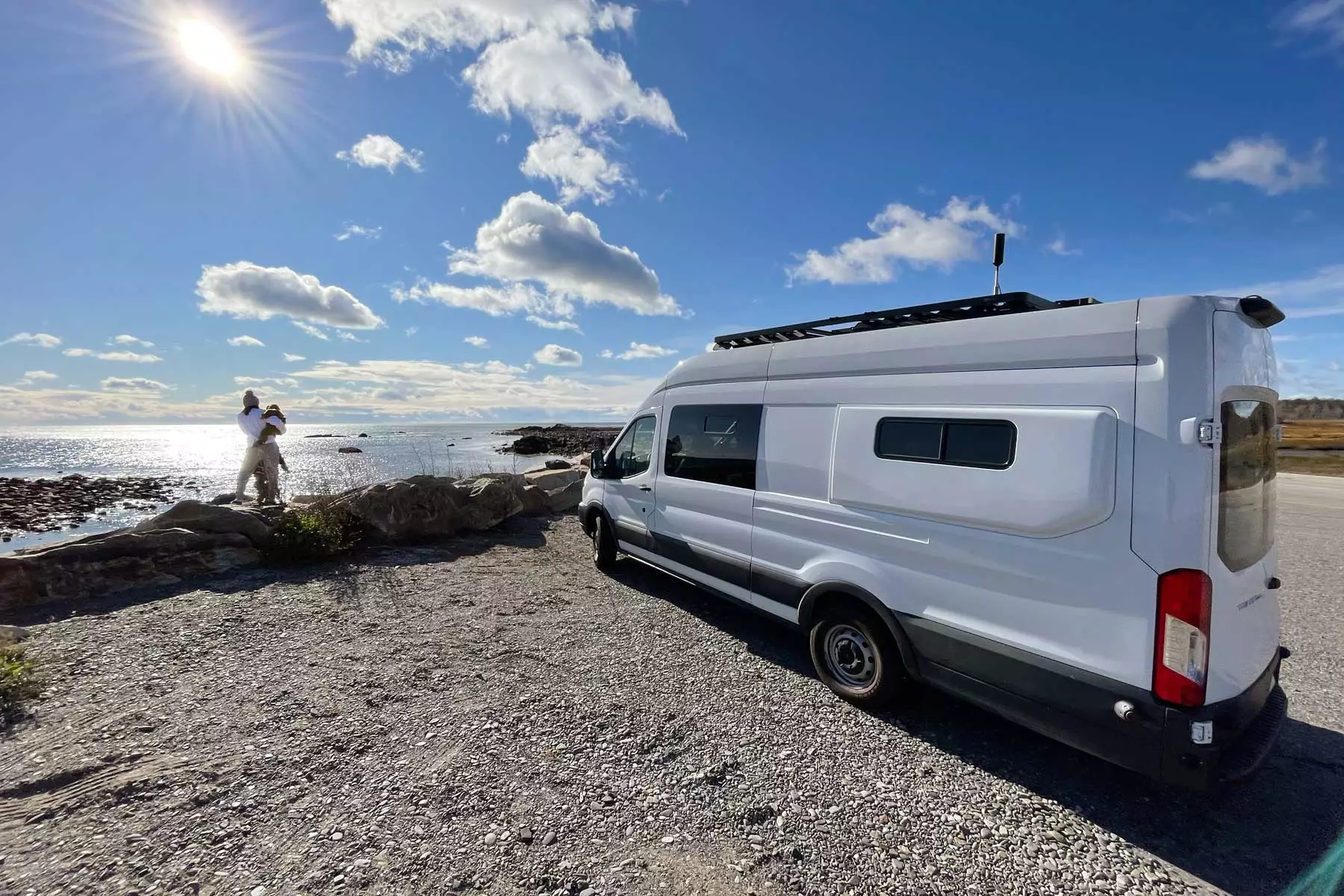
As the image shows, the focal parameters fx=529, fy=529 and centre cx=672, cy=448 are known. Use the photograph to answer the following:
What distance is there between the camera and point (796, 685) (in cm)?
405

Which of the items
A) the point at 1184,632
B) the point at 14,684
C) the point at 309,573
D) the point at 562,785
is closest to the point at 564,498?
the point at 309,573

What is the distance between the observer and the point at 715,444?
197 inches

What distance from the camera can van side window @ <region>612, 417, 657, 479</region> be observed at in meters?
6.05

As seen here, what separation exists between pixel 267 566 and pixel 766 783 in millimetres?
6811

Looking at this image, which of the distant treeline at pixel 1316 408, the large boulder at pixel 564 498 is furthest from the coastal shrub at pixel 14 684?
the distant treeline at pixel 1316 408

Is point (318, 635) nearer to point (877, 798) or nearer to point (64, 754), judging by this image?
point (64, 754)

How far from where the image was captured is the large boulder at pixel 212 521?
21.8 feet

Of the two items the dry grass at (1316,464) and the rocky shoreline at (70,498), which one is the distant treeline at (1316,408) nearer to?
the dry grass at (1316,464)

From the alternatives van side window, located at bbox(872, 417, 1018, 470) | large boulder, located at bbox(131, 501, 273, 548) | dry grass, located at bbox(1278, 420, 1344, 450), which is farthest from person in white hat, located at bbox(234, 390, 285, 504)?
dry grass, located at bbox(1278, 420, 1344, 450)

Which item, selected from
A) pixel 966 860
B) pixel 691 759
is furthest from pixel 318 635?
pixel 966 860

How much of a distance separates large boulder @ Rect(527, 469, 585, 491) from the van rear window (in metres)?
10.2

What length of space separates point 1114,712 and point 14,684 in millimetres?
6784

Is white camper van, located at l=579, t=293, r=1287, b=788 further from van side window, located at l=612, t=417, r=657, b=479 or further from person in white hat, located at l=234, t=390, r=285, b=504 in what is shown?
person in white hat, located at l=234, t=390, r=285, b=504

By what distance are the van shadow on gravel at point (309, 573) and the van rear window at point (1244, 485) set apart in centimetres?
742
